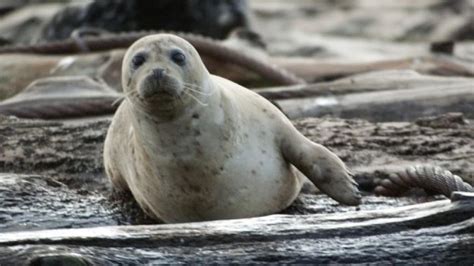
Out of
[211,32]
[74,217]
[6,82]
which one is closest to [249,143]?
[74,217]

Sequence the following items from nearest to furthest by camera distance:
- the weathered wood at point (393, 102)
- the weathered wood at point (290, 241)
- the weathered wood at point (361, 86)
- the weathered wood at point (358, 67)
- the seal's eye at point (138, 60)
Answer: the weathered wood at point (290, 241) < the seal's eye at point (138, 60) < the weathered wood at point (393, 102) < the weathered wood at point (361, 86) < the weathered wood at point (358, 67)

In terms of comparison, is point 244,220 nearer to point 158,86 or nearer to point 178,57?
point 158,86

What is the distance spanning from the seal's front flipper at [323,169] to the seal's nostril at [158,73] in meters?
0.65

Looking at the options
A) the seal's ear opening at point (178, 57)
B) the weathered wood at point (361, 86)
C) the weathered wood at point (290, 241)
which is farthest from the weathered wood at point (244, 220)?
the weathered wood at point (361, 86)

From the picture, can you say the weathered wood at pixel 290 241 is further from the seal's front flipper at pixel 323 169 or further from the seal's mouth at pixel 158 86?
the seal's front flipper at pixel 323 169

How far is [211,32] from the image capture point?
40.0 feet

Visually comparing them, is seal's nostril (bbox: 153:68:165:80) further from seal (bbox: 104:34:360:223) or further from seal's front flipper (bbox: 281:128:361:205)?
seal's front flipper (bbox: 281:128:361:205)

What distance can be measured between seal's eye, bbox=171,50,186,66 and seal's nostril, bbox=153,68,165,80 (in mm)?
104

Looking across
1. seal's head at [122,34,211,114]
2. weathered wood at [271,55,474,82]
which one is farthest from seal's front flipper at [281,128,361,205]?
weathered wood at [271,55,474,82]

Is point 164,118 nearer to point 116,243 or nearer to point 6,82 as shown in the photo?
point 116,243

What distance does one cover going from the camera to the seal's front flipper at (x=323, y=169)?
4934mm

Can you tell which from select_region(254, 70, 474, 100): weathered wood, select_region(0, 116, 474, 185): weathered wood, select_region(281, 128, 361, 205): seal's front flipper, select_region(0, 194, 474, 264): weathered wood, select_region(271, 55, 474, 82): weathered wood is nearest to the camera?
select_region(0, 194, 474, 264): weathered wood

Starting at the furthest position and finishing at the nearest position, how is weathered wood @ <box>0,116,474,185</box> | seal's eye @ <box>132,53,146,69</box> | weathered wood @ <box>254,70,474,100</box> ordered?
weathered wood @ <box>254,70,474,100</box> < weathered wood @ <box>0,116,474,185</box> < seal's eye @ <box>132,53,146,69</box>

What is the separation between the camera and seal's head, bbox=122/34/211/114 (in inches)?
180
